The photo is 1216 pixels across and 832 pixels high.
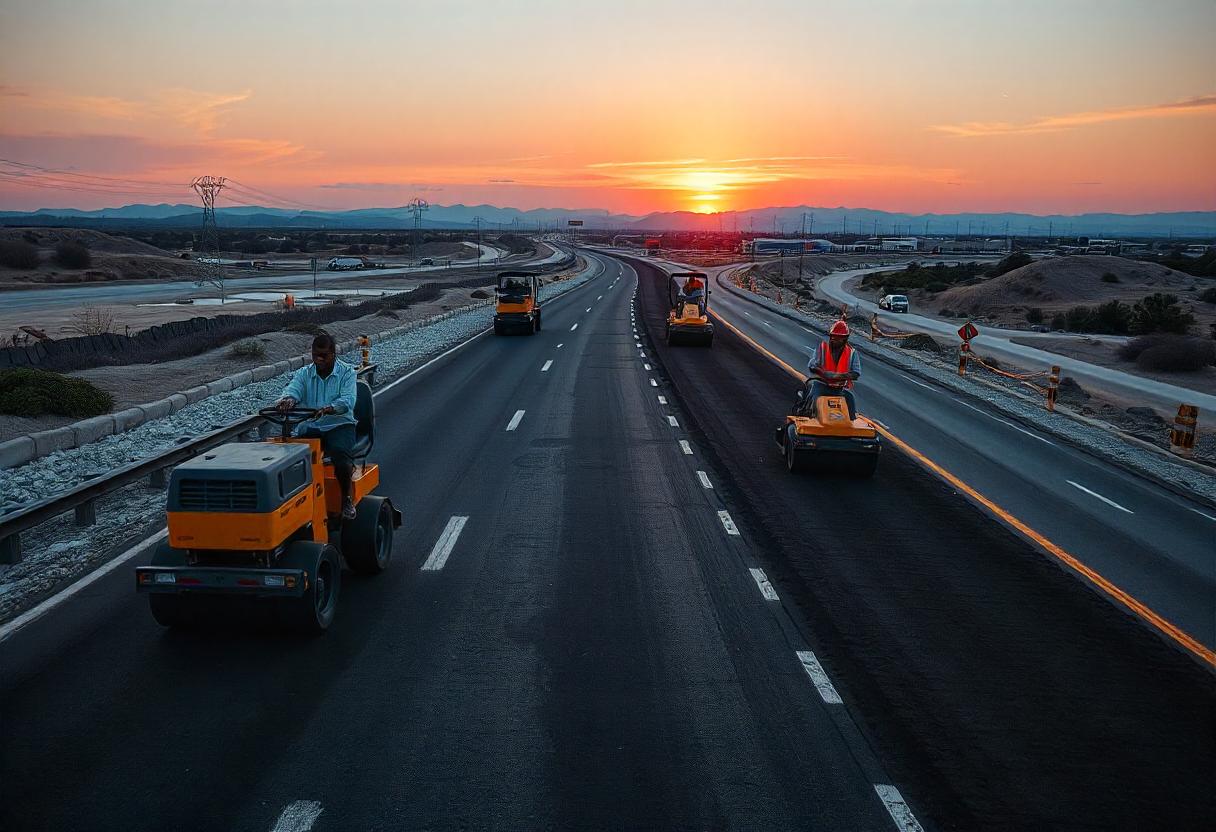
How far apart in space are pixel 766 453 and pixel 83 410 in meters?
13.4

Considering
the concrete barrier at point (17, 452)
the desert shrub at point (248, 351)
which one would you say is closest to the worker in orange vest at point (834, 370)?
the concrete barrier at point (17, 452)

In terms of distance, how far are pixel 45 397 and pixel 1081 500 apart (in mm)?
18587

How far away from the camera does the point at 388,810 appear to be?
5125mm

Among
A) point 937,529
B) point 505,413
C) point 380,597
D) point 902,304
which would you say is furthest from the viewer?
point 902,304

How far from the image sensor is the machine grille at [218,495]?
6.51 metres

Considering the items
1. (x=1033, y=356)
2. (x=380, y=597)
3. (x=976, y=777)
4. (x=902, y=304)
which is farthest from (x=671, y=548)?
(x=902, y=304)

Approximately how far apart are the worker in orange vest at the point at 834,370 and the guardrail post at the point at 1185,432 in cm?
800

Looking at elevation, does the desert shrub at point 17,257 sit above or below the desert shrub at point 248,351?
above

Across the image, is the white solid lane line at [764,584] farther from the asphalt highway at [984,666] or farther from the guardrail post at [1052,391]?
the guardrail post at [1052,391]

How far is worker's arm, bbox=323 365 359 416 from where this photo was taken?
798 centimetres

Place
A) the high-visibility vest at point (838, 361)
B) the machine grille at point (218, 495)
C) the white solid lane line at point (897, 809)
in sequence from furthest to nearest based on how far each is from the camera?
1. the high-visibility vest at point (838, 361)
2. the machine grille at point (218, 495)
3. the white solid lane line at point (897, 809)

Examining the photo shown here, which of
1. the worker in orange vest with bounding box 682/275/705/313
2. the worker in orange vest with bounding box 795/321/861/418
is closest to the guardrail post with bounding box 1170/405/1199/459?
the worker in orange vest with bounding box 795/321/861/418

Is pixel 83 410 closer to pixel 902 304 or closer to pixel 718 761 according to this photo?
pixel 718 761

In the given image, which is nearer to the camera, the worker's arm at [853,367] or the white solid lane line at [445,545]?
the white solid lane line at [445,545]
